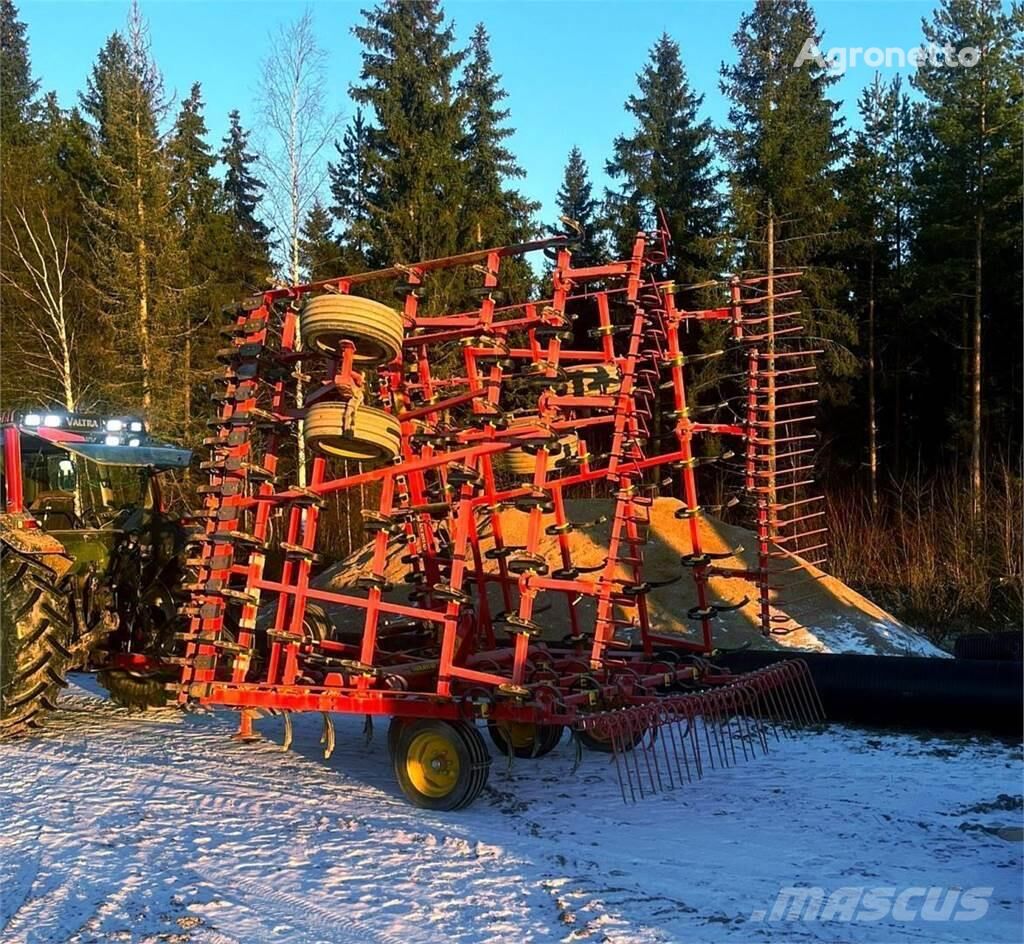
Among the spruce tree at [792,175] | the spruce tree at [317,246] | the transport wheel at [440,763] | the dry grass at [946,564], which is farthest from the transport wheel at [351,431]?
the spruce tree at [792,175]

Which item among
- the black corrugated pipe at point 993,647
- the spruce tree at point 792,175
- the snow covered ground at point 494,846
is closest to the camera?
the snow covered ground at point 494,846

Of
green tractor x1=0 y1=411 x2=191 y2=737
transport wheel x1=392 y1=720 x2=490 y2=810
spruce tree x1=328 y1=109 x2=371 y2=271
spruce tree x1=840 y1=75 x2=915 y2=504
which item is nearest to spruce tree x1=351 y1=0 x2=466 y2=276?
spruce tree x1=328 y1=109 x2=371 y2=271

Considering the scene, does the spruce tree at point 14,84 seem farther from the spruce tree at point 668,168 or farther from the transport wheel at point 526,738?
the transport wheel at point 526,738

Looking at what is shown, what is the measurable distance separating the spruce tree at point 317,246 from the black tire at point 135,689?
1041cm

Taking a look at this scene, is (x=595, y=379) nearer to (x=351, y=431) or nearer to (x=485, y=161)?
(x=351, y=431)

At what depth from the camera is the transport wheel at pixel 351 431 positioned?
5.18 metres

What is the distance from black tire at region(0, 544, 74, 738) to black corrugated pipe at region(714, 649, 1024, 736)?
4653 millimetres

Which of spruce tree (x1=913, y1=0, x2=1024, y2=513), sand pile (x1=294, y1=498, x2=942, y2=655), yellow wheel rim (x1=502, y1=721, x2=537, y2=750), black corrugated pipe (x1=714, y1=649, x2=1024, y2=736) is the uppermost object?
spruce tree (x1=913, y1=0, x2=1024, y2=513)

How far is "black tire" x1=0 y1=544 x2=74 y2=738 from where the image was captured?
666cm

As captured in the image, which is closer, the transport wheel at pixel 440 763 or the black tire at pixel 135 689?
the transport wheel at pixel 440 763

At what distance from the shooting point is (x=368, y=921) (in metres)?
3.66

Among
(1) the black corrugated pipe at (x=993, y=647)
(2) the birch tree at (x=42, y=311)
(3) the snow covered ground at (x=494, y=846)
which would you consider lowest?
(3) the snow covered ground at (x=494, y=846)

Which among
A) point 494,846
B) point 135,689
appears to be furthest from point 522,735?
point 135,689

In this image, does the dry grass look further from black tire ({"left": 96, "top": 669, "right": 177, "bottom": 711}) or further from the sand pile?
black tire ({"left": 96, "top": 669, "right": 177, "bottom": 711})
